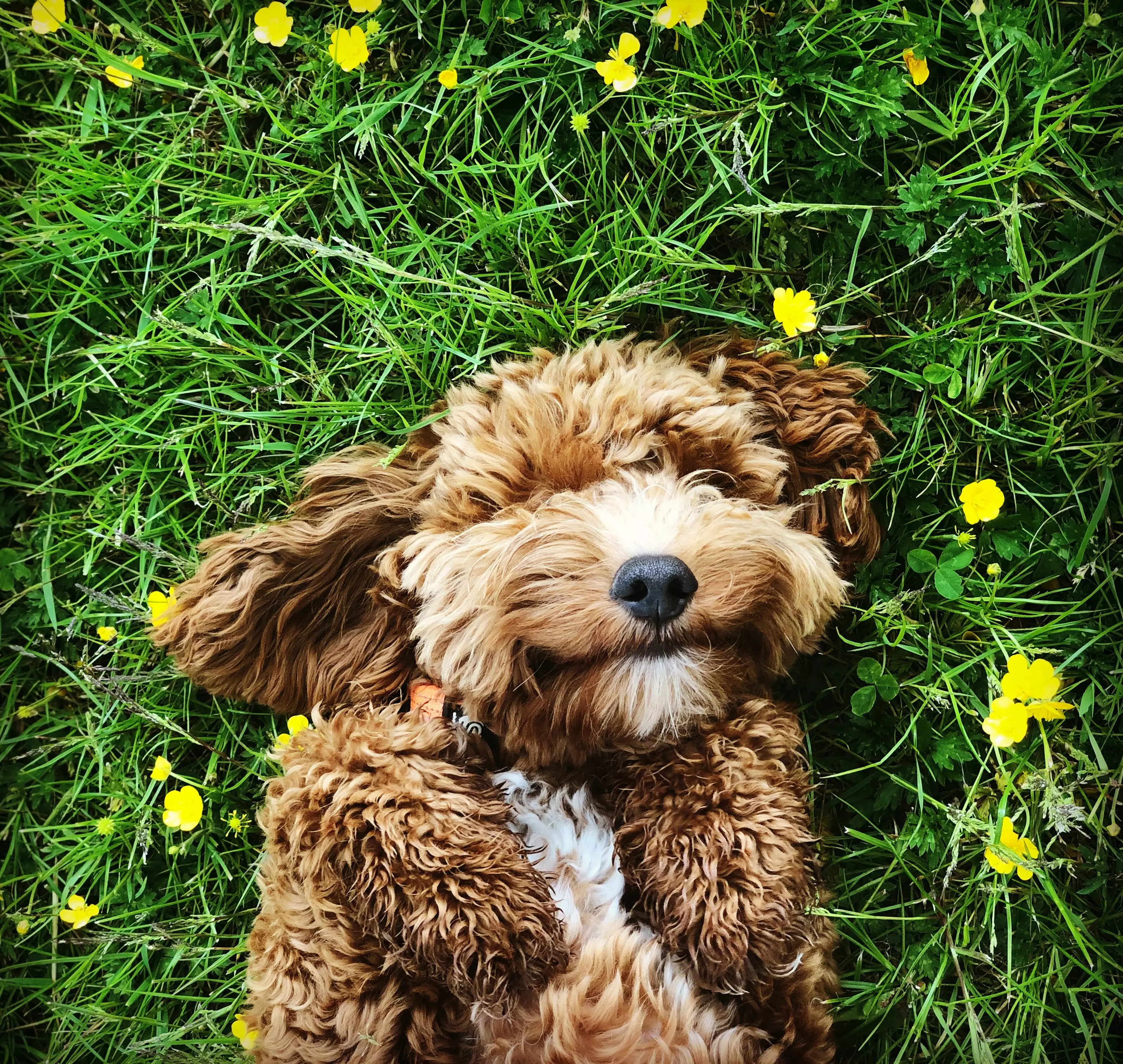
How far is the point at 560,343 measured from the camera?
2266mm

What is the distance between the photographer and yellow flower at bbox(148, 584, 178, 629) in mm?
2158

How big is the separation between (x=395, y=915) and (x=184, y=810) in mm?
844

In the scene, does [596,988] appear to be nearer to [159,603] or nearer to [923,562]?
[923,562]

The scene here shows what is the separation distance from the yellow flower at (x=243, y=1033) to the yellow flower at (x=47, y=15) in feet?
7.84

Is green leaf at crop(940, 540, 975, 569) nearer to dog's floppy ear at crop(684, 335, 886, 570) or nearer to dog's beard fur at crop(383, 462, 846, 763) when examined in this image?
dog's floppy ear at crop(684, 335, 886, 570)

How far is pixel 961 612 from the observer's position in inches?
85.2

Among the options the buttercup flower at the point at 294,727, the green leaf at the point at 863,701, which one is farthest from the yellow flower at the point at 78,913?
the green leaf at the point at 863,701

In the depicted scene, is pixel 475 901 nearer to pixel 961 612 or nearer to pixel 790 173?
pixel 961 612

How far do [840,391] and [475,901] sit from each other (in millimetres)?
1245

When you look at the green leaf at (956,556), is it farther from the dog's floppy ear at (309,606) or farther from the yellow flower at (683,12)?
the yellow flower at (683,12)

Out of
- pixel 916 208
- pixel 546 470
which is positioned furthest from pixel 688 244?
pixel 546 470

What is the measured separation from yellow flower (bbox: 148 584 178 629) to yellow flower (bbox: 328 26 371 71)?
4.24 feet

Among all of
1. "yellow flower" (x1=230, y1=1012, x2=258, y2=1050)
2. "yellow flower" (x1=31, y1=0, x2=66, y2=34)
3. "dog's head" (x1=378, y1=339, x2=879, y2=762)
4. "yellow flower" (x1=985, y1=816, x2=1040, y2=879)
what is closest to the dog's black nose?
"dog's head" (x1=378, y1=339, x2=879, y2=762)

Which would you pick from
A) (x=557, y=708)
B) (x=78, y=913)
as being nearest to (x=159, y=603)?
(x=78, y=913)
